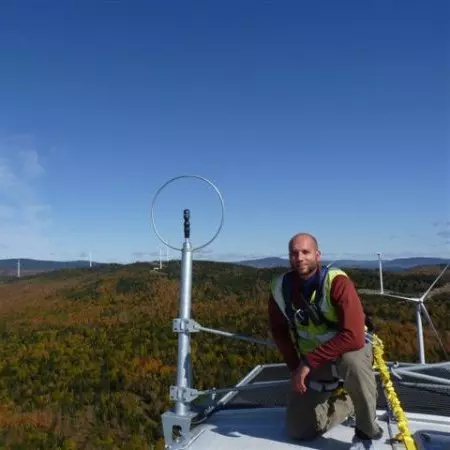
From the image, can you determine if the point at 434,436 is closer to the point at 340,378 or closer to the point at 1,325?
the point at 340,378

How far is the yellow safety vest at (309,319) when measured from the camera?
4.06 meters

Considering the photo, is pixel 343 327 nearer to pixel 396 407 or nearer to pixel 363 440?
pixel 396 407

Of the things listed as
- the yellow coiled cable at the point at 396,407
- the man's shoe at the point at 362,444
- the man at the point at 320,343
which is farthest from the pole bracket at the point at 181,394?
the yellow coiled cable at the point at 396,407

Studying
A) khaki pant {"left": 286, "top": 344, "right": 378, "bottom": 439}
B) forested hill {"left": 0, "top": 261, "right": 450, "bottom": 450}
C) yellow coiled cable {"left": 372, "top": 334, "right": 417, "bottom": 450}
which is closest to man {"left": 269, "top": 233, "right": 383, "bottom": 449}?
khaki pant {"left": 286, "top": 344, "right": 378, "bottom": 439}

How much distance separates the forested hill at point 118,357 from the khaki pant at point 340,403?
4.15 meters

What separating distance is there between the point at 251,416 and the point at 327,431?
2.86ft

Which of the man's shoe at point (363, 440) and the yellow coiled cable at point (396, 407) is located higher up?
the yellow coiled cable at point (396, 407)

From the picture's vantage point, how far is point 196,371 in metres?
12.0

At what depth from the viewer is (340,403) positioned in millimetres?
4465

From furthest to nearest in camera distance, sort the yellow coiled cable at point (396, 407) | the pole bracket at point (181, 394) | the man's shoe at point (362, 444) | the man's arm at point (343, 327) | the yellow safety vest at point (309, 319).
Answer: the pole bracket at point (181, 394) < the yellow safety vest at point (309, 319) < the man's arm at point (343, 327) < the man's shoe at point (362, 444) < the yellow coiled cable at point (396, 407)

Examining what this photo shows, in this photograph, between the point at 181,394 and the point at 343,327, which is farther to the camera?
the point at 181,394

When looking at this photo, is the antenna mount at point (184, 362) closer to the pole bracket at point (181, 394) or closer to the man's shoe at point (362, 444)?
the pole bracket at point (181, 394)

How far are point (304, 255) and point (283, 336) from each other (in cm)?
90

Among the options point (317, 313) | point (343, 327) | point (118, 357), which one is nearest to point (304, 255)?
point (317, 313)
